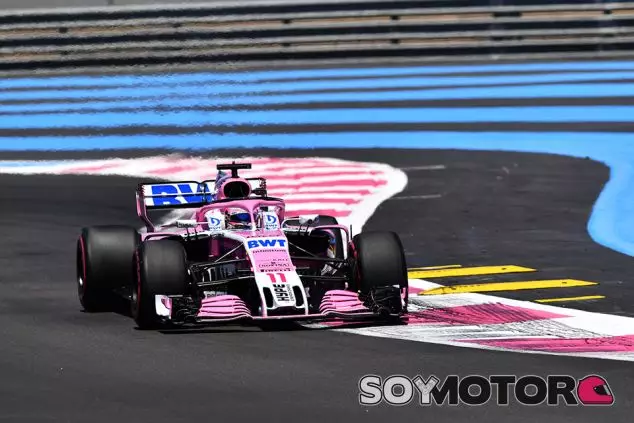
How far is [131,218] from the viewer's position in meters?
16.3

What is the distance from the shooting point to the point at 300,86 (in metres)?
27.8

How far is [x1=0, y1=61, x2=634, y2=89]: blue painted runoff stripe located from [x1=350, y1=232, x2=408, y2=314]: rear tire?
1747 centimetres

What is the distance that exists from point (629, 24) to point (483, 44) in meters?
2.55

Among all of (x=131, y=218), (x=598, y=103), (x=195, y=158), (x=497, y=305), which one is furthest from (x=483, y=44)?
(x=497, y=305)

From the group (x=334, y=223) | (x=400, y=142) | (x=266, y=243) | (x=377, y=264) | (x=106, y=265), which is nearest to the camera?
(x=266, y=243)

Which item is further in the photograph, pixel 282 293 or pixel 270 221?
pixel 270 221

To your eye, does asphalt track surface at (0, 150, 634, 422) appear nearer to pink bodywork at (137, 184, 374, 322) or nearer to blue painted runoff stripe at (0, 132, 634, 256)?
pink bodywork at (137, 184, 374, 322)

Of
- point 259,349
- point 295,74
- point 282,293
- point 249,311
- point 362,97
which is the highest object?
point 295,74

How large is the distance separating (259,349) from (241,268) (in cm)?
118

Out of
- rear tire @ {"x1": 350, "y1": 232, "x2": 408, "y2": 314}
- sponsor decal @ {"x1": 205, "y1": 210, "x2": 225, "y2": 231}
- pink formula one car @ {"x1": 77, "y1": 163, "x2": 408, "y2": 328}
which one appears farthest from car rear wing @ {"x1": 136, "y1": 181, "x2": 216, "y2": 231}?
rear tire @ {"x1": 350, "y1": 232, "x2": 408, "y2": 314}

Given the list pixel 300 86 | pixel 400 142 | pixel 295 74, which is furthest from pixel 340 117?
pixel 295 74

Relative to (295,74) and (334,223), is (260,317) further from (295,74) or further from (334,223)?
(295,74)

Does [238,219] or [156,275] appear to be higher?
[238,219]

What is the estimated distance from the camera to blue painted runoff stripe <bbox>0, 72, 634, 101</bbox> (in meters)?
27.1
